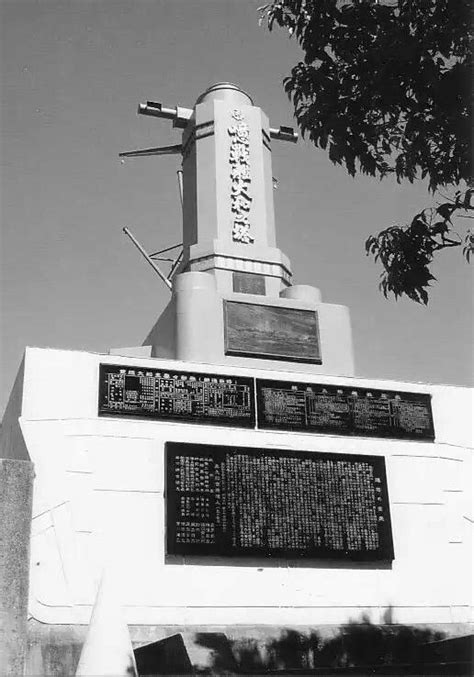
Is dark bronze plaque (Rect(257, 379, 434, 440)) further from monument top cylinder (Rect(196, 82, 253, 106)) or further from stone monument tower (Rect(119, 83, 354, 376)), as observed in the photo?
monument top cylinder (Rect(196, 82, 253, 106))

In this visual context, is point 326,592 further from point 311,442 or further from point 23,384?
point 23,384

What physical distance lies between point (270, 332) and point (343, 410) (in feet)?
4.80

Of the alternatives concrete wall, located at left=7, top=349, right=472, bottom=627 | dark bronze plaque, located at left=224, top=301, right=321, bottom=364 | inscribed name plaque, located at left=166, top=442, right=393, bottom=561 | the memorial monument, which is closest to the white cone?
the memorial monument

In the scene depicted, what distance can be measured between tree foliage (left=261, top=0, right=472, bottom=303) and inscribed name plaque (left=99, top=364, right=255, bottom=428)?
172 inches

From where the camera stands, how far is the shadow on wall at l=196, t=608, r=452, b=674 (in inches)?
354

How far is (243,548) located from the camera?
31.5ft

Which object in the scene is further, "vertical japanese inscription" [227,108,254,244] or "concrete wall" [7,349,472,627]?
"vertical japanese inscription" [227,108,254,244]

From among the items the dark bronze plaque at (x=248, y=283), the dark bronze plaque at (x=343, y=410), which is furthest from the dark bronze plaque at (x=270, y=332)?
the dark bronze plaque at (x=343, y=410)

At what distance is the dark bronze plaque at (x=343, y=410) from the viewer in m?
10.4

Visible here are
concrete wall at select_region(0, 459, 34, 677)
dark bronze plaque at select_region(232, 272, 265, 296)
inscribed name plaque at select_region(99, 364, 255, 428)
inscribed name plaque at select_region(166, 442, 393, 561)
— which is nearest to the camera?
concrete wall at select_region(0, 459, 34, 677)

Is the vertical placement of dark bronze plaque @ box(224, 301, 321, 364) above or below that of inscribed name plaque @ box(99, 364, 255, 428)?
above

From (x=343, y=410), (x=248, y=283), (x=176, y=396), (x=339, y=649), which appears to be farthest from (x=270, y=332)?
(x=339, y=649)

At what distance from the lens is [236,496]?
9.80 m

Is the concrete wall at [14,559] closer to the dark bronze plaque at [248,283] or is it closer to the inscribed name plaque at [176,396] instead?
the inscribed name plaque at [176,396]
